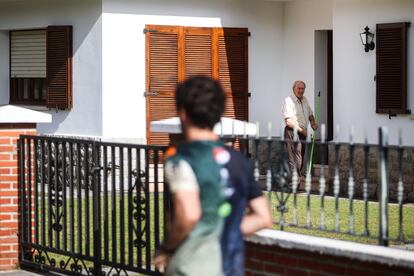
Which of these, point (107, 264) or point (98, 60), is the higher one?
point (98, 60)

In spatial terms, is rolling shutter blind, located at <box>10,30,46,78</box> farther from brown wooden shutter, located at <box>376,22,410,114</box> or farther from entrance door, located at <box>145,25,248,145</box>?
brown wooden shutter, located at <box>376,22,410,114</box>

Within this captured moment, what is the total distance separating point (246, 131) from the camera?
8.05m

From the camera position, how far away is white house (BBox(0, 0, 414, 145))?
669 inches

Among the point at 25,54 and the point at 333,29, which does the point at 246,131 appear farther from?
the point at 25,54

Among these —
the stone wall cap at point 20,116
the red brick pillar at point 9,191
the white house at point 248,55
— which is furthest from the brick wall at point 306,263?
the white house at point 248,55

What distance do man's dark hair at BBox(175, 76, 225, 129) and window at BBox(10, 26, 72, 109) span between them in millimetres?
14218

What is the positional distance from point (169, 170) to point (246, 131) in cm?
338

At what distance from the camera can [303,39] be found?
758 inches

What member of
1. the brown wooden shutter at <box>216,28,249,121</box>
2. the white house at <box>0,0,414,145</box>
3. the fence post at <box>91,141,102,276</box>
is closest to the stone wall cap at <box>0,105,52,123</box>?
the fence post at <box>91,141,102,276</box>

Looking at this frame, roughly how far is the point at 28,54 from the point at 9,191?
10.5 meters

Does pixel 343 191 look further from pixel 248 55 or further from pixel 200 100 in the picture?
pixel 200 100

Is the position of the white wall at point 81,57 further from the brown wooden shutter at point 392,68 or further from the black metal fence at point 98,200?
the black metal fence at point 98,200

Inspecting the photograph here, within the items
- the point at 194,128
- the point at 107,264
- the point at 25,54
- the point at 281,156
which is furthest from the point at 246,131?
the point at 25,54

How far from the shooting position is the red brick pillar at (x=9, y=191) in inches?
391
